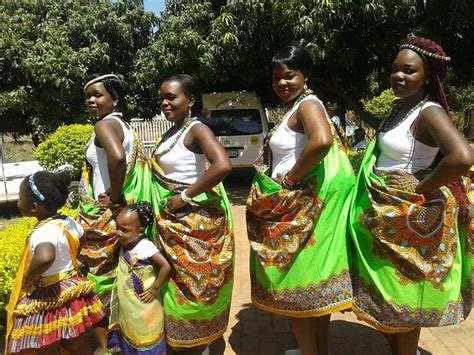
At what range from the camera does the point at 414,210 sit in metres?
1.96

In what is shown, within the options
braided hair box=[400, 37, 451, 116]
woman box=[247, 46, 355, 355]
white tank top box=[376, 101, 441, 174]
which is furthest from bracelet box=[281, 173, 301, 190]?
braided hair box=[400, 37, 451, 116]

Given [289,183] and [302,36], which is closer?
[289,183]

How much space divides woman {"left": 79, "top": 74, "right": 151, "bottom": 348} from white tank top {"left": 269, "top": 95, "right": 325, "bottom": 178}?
0.88 meters

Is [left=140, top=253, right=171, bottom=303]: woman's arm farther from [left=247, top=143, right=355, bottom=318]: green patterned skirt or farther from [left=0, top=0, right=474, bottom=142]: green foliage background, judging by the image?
[left=0, top=0, right=474, bottom=142]: green foliage background

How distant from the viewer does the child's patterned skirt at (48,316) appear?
2166mm

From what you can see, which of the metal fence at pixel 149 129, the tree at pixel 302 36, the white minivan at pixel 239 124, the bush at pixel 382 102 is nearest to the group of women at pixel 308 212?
the tree at pixel 302 36

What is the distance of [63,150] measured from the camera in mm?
7238

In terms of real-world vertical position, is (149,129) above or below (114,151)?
below

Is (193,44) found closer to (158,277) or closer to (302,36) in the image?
(302,36)

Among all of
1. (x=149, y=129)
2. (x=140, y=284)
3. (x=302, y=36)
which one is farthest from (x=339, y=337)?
(x=149, y=129)

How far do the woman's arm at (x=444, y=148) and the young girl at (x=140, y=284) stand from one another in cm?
144

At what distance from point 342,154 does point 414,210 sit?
51 cm

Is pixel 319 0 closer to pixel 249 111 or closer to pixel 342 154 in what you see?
pixel 249 111

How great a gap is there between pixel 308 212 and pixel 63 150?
609 centimetres
